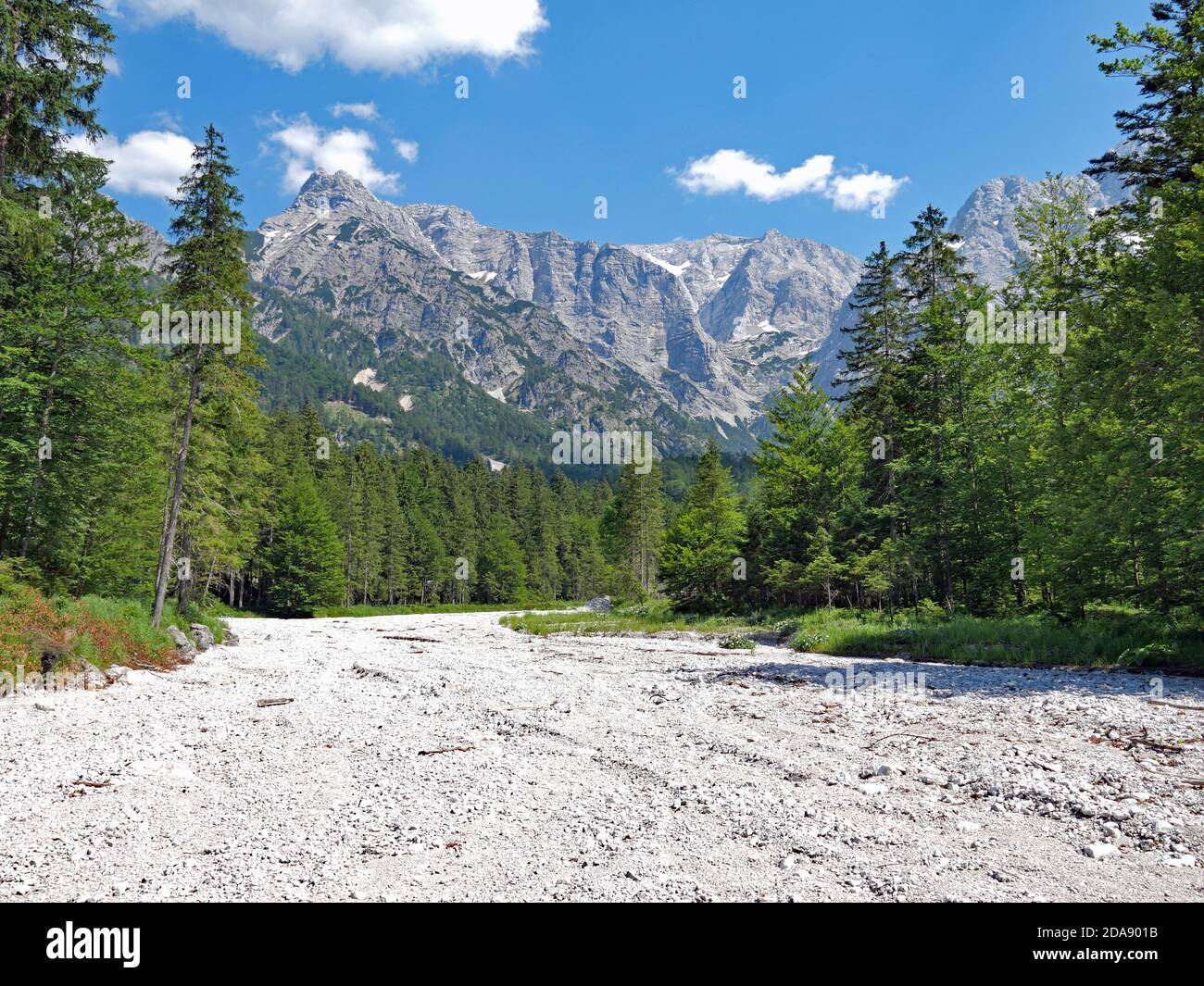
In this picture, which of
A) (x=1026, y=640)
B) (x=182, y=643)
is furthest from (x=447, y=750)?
(x=1026, y=640)

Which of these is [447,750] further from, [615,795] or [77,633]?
[77,633]

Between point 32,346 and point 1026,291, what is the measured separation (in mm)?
38640

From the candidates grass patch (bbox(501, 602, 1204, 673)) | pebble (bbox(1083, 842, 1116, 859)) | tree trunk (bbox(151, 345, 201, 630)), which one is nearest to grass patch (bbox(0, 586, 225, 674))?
tree trunk (bbox(151, 345, 201, 630))

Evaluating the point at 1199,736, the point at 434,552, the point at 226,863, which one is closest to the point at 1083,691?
the point at 1199,736

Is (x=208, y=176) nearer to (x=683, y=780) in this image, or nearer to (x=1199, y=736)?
(x=683, y=780)

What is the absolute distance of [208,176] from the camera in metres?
23.0

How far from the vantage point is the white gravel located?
535cm

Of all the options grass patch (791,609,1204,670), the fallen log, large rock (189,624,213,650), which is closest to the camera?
the fallen log

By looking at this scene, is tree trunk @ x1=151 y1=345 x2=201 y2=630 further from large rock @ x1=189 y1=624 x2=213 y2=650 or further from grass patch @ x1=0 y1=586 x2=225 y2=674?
large rock @ x1=189 y1=624 x2=213 y2=650

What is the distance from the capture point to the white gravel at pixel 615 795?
5.35 metres

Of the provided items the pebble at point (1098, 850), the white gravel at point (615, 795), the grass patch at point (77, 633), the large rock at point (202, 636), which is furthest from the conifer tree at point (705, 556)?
the pebble at point (1098, 850)
